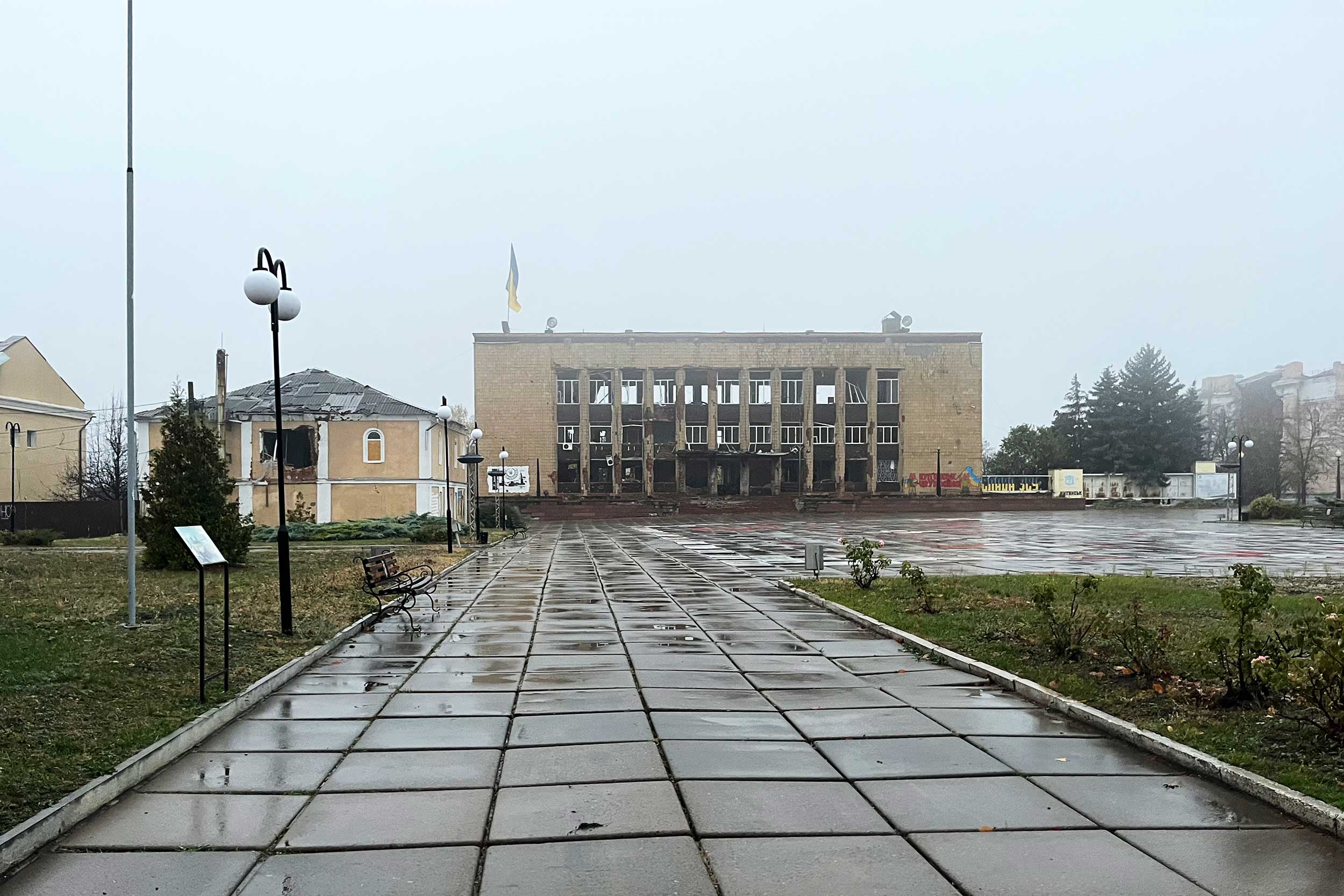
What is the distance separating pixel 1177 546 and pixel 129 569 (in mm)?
25886

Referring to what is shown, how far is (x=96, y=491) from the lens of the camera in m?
59.1

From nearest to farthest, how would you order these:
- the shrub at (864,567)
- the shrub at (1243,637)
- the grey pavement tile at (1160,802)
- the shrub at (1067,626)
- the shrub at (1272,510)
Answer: the grey pavement tile at (1160,802), the shrub at (1243,637), the shrub at (1067,626), the shrub at (864,567), the shrub at (1272,510)

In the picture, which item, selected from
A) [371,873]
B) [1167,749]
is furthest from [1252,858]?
[371,873]

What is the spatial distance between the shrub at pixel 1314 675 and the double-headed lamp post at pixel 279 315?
9031 millimetres

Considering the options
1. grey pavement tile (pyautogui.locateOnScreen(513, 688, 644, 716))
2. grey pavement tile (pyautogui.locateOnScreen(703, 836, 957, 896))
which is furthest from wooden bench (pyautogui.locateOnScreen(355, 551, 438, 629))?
grey pavement tile (pyautogui.locateOnScreen(703, 836, 957, 896))

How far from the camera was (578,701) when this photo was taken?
785cm

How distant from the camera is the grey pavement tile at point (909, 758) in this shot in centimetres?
594

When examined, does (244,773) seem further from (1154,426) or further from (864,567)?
(1154,426)

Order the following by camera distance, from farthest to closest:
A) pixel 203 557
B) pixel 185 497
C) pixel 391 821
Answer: pixel 185 497 → pixel 203 557 → pixel 391 821

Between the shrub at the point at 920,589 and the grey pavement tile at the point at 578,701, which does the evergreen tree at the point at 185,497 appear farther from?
the grey pavement tile at the point at 578,701

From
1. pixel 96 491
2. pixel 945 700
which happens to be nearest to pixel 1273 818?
pixel 945 700

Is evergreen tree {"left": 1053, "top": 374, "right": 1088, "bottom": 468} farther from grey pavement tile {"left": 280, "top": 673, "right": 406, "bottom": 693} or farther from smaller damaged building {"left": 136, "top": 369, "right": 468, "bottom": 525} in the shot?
→ grey pavement tile {"left": 280, "top": 673, "right": 406, "bottom": 693}

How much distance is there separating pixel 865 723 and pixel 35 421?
5714 cm

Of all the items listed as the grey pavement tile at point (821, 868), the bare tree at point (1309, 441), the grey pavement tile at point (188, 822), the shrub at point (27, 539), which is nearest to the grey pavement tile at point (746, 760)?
the grey pavement tile at point (821, 868)
